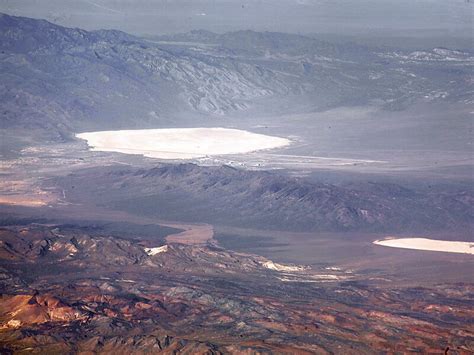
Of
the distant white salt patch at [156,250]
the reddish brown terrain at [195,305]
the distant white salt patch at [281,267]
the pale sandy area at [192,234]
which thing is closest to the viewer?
the reddish brown terrain at [195,305]

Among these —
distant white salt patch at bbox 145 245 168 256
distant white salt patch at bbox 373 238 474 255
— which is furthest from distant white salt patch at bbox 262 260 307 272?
distant white salt patch at bbox 373 238 474 255

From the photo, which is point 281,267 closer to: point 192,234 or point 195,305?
point 192,234

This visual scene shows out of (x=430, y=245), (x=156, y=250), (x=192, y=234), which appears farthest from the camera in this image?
(x=192, y=234)

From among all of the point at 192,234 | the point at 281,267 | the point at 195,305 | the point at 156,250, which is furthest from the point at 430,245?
the point at 195,305

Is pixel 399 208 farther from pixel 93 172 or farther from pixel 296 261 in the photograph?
pixel 93 172

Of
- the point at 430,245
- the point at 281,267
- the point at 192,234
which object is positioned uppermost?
the point at 192,234

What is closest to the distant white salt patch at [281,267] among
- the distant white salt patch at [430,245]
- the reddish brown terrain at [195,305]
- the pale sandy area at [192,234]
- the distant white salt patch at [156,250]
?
the reddish brown terrain at [195,305]

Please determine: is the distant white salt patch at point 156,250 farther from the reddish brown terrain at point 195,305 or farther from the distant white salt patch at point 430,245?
the distant white salt patch at point 430,245

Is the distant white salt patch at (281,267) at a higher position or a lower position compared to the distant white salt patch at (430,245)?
lower

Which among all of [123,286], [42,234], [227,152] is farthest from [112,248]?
[227,152]
